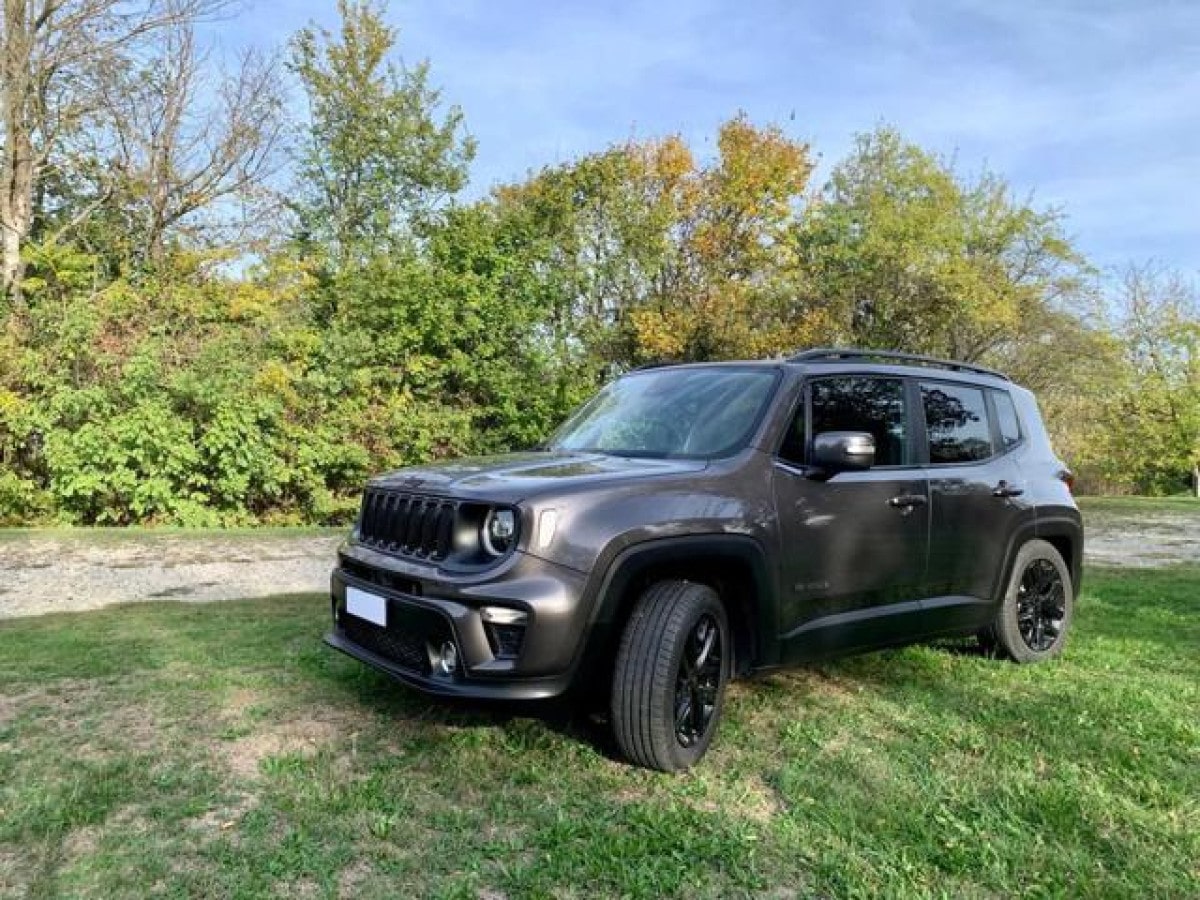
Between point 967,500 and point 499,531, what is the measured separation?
2.66 meters

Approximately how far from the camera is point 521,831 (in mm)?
2887

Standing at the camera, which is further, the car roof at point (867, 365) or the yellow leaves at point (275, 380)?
the yellow leaves at point (275, 380)

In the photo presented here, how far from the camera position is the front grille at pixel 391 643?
3.29m

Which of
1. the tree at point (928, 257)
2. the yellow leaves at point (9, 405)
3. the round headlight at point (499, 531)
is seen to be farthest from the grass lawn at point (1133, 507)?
the yellow leaves at point (9, 405)

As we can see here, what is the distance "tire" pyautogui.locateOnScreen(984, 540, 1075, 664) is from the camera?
16.3ft

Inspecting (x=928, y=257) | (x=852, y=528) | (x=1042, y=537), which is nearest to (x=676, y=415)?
(x=852, y=528)

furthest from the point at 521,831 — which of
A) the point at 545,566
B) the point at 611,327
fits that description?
the point at 611,327

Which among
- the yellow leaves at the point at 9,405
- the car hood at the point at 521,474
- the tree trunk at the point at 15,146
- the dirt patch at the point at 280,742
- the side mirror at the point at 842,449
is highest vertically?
the tree trunk at the point at 15,146

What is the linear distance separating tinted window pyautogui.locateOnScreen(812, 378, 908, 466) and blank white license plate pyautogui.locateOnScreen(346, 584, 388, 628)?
80.6 inches

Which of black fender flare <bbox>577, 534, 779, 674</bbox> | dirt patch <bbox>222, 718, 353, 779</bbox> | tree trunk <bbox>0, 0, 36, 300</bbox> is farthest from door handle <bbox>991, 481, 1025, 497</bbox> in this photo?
tree trunk <bbox>0, 0, 36, 300</bbox>

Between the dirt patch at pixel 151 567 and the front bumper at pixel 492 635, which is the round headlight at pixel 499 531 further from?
the dirt patch at pixel 151 567

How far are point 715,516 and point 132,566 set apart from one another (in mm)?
7107

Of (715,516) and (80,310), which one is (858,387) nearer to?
(715,516)

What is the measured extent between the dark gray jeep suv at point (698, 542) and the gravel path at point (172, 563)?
163 inches
